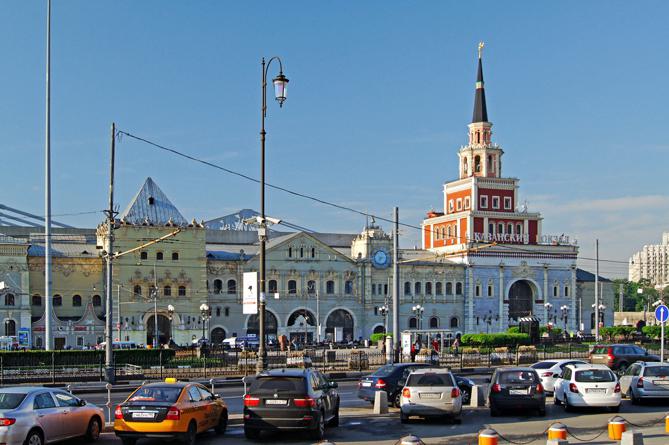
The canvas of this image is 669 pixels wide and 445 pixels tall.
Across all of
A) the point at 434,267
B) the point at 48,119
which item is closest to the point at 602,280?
the point at 434,267

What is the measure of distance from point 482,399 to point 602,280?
88.1 m

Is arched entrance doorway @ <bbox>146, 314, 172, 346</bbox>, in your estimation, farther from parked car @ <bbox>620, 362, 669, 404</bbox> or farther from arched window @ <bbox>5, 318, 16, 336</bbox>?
parked car @ <bbox>620, 362, 669, 404</bbox>

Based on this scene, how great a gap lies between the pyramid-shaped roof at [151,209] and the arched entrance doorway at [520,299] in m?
38.6

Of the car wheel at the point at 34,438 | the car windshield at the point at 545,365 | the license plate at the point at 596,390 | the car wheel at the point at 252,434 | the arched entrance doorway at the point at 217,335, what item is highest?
the car wheel at the point at 34,438

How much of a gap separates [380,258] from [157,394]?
7643 centimetres

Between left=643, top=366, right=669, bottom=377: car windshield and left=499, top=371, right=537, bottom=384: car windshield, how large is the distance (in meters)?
4.73

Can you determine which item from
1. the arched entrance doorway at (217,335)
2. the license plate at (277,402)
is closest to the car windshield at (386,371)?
the license plate at (277,402)

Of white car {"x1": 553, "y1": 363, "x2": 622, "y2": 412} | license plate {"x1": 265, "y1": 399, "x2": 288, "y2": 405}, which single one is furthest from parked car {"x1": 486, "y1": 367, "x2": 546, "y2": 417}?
license plate {"x1": 265, "y1": 399, "x2": 288, "y2": 405}

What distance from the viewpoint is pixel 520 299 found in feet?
341

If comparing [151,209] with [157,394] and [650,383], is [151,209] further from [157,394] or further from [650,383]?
[157,394]

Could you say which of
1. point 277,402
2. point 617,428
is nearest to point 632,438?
point 617,428

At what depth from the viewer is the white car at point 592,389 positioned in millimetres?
27000

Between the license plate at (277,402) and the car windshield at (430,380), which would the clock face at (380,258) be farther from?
the license plate at (277,402)

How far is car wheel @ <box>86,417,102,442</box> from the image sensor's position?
2105cm
